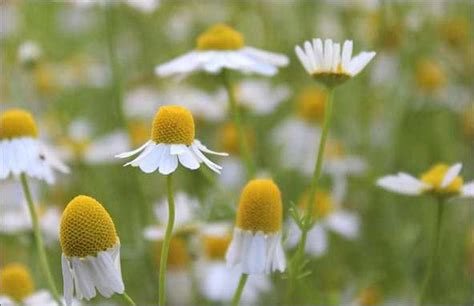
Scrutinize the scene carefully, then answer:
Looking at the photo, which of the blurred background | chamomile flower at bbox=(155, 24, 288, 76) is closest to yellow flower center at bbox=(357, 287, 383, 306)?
the blurred background

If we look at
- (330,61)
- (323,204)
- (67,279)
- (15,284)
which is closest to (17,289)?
(15,284)

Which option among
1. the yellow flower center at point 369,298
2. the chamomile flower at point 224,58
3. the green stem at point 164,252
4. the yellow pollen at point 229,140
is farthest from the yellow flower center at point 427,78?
the green stem at point 164,252

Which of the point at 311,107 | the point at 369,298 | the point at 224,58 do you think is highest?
the point at 224,58

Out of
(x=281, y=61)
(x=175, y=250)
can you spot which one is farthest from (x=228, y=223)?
(x=281, y=61)

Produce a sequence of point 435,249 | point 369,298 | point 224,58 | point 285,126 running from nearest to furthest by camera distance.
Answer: point 435,249, point 224,58, point 369,298, point 285,126

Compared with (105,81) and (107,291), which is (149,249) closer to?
(107,291)

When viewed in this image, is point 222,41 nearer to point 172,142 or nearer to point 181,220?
point 181,220
